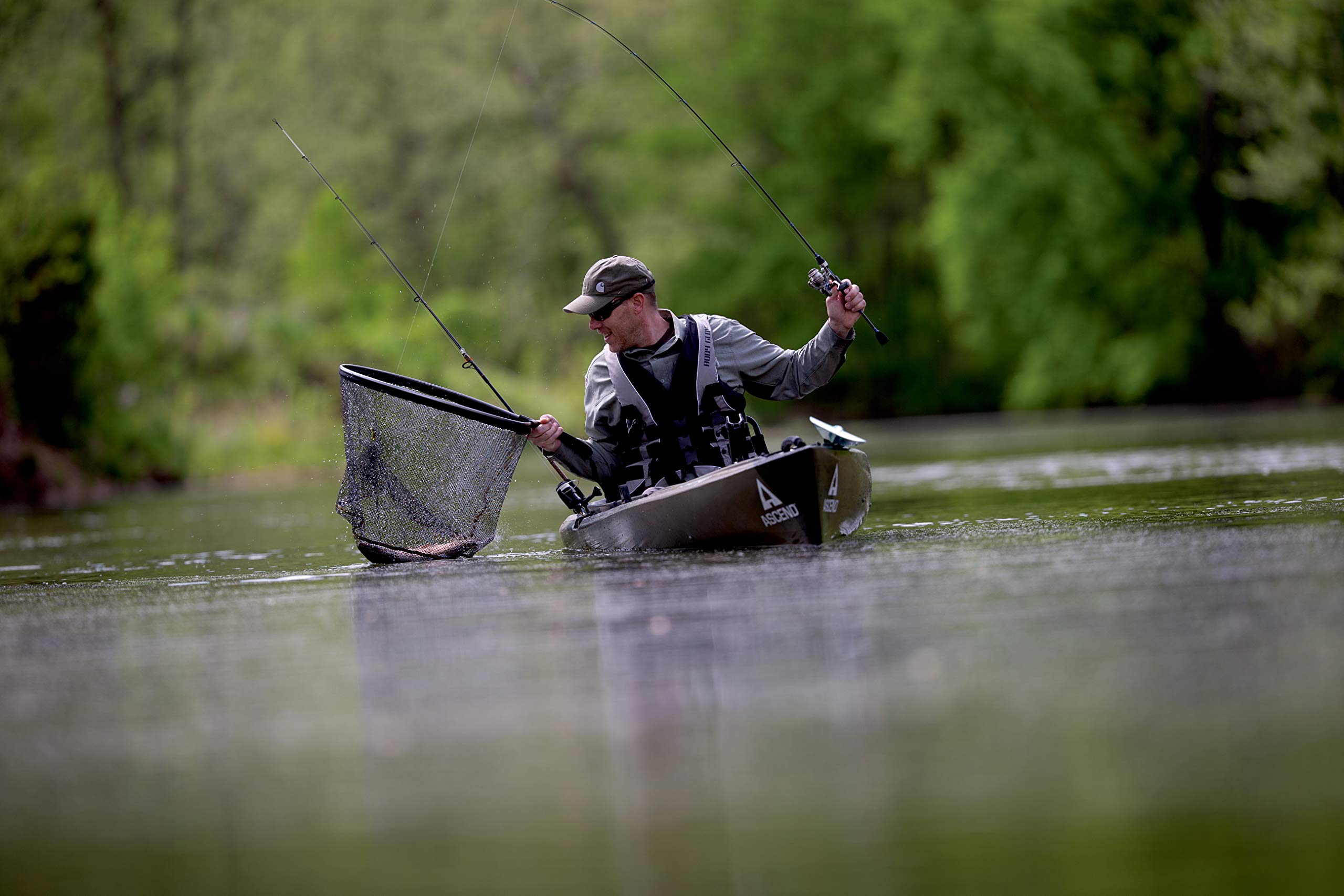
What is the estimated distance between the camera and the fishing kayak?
8.54 meters

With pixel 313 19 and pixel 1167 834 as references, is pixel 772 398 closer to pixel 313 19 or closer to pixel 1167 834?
pixel 1167 834

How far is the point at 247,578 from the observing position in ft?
31.1

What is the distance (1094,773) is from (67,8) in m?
34.4

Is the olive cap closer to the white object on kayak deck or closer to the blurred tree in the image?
the white object on kayak deck

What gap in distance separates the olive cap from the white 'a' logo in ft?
3.76

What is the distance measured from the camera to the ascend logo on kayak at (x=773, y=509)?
28.2ft

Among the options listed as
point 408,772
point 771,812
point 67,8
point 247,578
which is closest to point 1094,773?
point 771,812

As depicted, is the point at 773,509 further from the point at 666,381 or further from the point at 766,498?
the point at 666,381

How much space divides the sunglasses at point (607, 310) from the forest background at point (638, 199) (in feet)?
24.6

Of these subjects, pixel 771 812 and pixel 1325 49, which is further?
pixel 1325 49

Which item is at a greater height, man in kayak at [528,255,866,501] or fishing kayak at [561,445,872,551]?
man in kayak at [528,255,866,501]

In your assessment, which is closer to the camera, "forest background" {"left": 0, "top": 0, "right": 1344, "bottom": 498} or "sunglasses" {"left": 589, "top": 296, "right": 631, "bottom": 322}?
"sunglasses" {"left": 589, "top": 296, "right": 631, "bottom": 322}

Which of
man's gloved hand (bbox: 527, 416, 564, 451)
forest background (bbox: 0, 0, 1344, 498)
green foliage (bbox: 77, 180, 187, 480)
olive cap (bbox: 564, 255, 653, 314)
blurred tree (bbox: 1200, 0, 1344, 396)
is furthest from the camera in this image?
forest background (bbox: 0, 0, 1344, 498)

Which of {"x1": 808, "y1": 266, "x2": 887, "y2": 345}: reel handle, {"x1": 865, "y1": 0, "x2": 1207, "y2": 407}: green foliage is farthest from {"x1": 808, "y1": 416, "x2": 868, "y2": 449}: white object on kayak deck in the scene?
{"x1": 865, "y1": 0, "x2": 1207, "y2": 407}: green foliage
